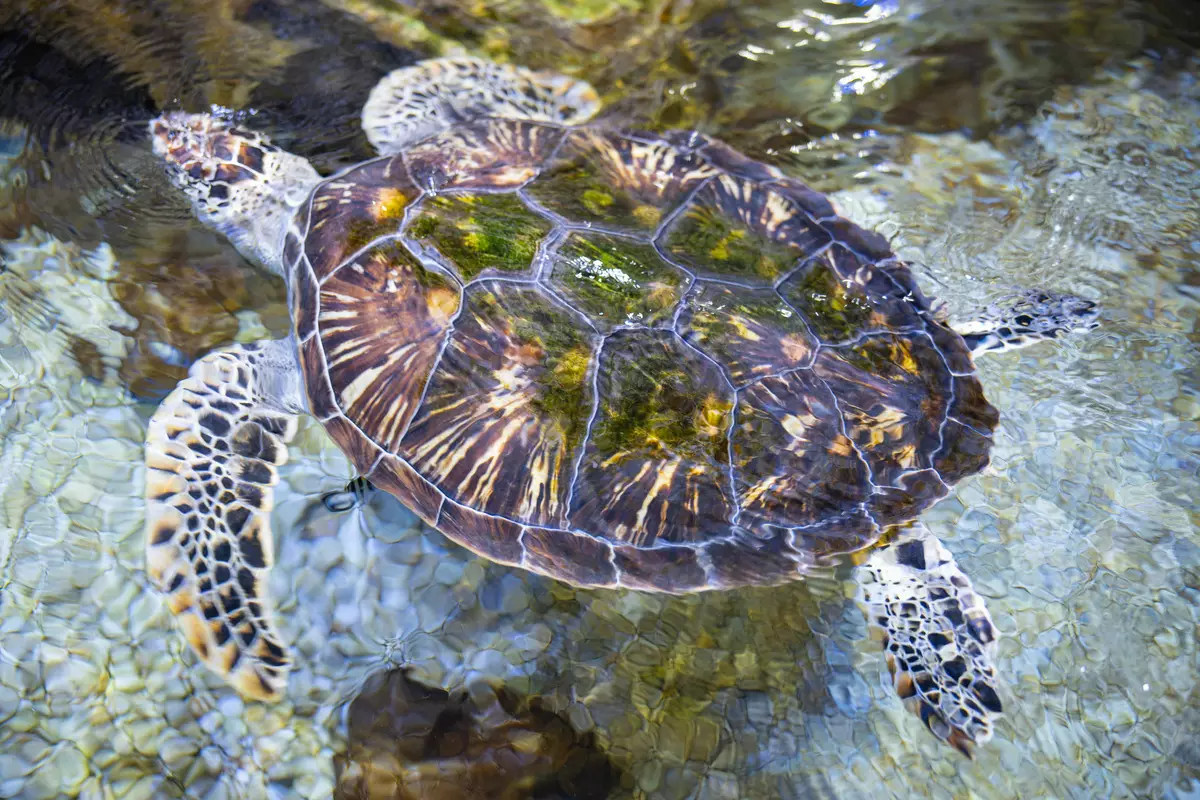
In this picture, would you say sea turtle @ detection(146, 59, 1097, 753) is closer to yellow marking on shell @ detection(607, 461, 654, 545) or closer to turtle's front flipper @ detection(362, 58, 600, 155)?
yellow marking on shell @ detection(607, 461, 654, 545)

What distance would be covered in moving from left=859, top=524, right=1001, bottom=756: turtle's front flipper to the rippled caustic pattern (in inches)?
13.5

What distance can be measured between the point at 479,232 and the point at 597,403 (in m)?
Answer: 0.71

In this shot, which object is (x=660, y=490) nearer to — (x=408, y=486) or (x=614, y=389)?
(x=614, y=389)

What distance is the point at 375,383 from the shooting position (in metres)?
2.39

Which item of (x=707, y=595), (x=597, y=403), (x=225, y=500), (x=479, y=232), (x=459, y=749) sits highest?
(x=479, y=232)

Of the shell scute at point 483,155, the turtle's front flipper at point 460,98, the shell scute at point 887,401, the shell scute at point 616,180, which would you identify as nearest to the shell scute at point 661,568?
the shell scute at point 887,401

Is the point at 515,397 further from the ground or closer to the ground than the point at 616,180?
closer to the ground

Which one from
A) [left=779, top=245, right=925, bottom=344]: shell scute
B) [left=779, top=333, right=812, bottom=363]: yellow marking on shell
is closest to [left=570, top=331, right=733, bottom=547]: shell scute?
[left=779, top=333, right=812, bottom=363]: yellow marking on shell

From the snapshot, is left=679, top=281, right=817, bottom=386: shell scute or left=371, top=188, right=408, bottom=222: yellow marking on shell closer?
left=679, top=281, right=817, bottom=386: shell scute

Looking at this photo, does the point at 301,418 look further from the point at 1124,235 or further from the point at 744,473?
the point at 1124,235

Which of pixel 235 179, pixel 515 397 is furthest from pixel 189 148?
pixel 515 397

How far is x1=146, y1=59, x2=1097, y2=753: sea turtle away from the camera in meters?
2.24

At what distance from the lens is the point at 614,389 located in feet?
7.30

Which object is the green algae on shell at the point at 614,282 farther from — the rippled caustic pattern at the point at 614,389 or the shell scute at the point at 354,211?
the shell scute at the point at 354,211
